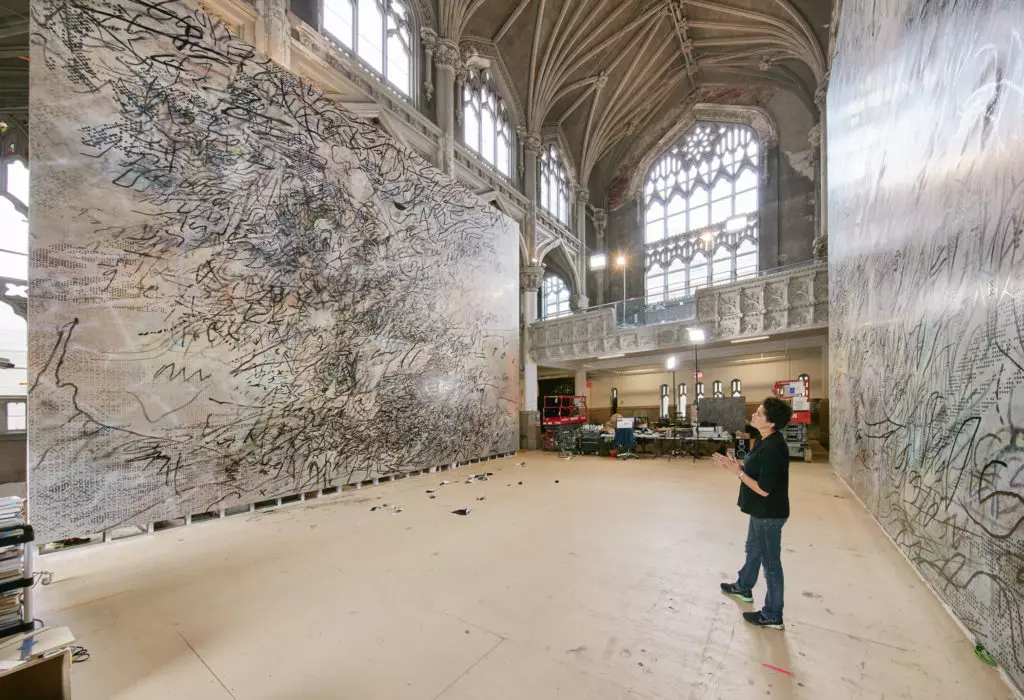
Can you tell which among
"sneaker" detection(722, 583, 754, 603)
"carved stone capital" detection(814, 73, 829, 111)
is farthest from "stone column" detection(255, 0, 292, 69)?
"carved stone capital" detection(814, 73, 829, 111)

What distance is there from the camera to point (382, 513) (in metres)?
6.50

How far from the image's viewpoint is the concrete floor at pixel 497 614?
2465mm

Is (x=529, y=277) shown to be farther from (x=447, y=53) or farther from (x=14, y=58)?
(x=14, y=58)

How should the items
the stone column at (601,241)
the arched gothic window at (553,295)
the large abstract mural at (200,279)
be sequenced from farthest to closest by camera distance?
the arched gothic window at (553,295) < the stone column at (601,241) < the large abstract mural at (200,279)

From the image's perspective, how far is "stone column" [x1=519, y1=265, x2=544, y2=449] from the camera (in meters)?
15.5

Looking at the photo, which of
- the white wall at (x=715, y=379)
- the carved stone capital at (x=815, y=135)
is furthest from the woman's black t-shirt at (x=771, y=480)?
the carved stone capital at (x=815, y=135)

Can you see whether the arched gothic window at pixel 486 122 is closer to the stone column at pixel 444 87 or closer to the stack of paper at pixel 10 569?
the stone column at pixel 444 87

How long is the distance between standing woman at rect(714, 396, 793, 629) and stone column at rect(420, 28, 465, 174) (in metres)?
13.6

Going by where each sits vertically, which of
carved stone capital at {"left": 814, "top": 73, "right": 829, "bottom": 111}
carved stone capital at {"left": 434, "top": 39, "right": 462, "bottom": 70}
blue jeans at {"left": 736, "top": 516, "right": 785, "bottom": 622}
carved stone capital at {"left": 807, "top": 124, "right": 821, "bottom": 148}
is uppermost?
carved stone capital at {"left": 434, "top": 39, "right": 462, "bottom": 70}

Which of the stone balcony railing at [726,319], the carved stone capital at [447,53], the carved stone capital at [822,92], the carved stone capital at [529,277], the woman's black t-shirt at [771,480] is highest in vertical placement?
the carved stone capital at [447,53]

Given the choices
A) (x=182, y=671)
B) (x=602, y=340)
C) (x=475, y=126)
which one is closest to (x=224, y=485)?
(x=182, y=671)

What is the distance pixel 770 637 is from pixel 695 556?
1.61 meters

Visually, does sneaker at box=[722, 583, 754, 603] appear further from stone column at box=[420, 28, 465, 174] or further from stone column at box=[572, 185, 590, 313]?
stone column at box=[572, 185, 590, 313]

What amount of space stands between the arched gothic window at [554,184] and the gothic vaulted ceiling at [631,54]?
119 cm
